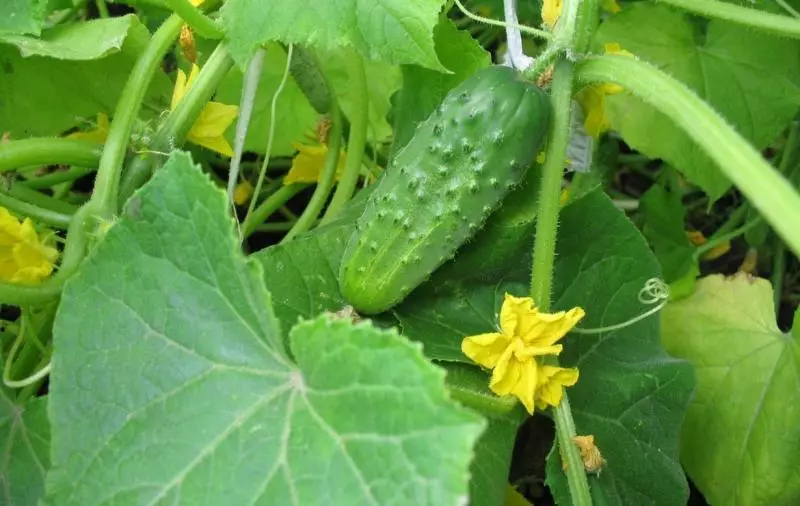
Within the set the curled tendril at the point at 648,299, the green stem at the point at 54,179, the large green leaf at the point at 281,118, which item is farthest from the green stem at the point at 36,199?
the curled tendril at the point at 648,299

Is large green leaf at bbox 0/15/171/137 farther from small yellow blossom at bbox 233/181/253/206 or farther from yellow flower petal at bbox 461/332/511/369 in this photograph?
yellow flower petal at bbox 461/332/511/369

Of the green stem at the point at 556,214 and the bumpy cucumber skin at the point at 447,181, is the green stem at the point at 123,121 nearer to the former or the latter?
the bumpy cucumber skin at the point at 447,181

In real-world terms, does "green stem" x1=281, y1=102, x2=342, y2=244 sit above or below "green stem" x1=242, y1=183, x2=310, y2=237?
above

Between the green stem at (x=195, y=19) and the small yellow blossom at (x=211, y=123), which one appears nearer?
the green stem at (x=195, y=19)

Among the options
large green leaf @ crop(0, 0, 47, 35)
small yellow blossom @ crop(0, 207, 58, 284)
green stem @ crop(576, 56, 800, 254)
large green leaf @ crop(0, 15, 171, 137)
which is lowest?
small yellow blossom @ crop(0, 207, 58, 284)

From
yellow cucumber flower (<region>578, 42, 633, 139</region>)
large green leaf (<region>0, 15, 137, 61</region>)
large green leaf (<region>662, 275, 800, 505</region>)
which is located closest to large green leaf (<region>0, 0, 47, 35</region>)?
large green leaf (<region>0, 15, 137, 61</region>)

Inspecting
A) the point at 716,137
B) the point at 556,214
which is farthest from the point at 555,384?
the point at 716,137
